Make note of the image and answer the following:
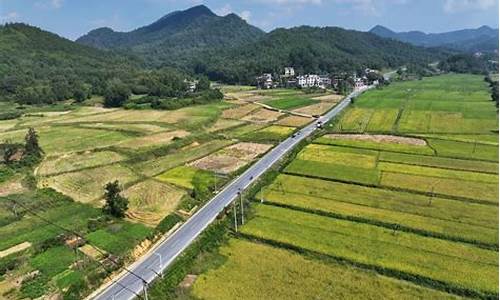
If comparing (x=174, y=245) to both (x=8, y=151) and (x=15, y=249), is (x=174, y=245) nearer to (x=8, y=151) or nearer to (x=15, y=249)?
(x=15, y=249)

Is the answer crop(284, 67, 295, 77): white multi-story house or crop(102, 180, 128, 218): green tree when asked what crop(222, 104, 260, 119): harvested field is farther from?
crop(284, 67, 295, 77): white multi-story house

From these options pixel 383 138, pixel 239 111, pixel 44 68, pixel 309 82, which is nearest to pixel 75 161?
pixel 383 138

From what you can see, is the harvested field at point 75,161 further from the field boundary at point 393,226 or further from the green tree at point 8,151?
the field boundary at point 393,226

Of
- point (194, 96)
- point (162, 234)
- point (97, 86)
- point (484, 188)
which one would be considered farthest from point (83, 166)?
point (97, 86)

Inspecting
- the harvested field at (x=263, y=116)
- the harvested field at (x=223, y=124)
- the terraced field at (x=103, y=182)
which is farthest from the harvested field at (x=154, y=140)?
the harvested field at (x=263, y=116)

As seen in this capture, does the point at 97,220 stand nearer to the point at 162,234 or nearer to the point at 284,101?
the point at 162,234
